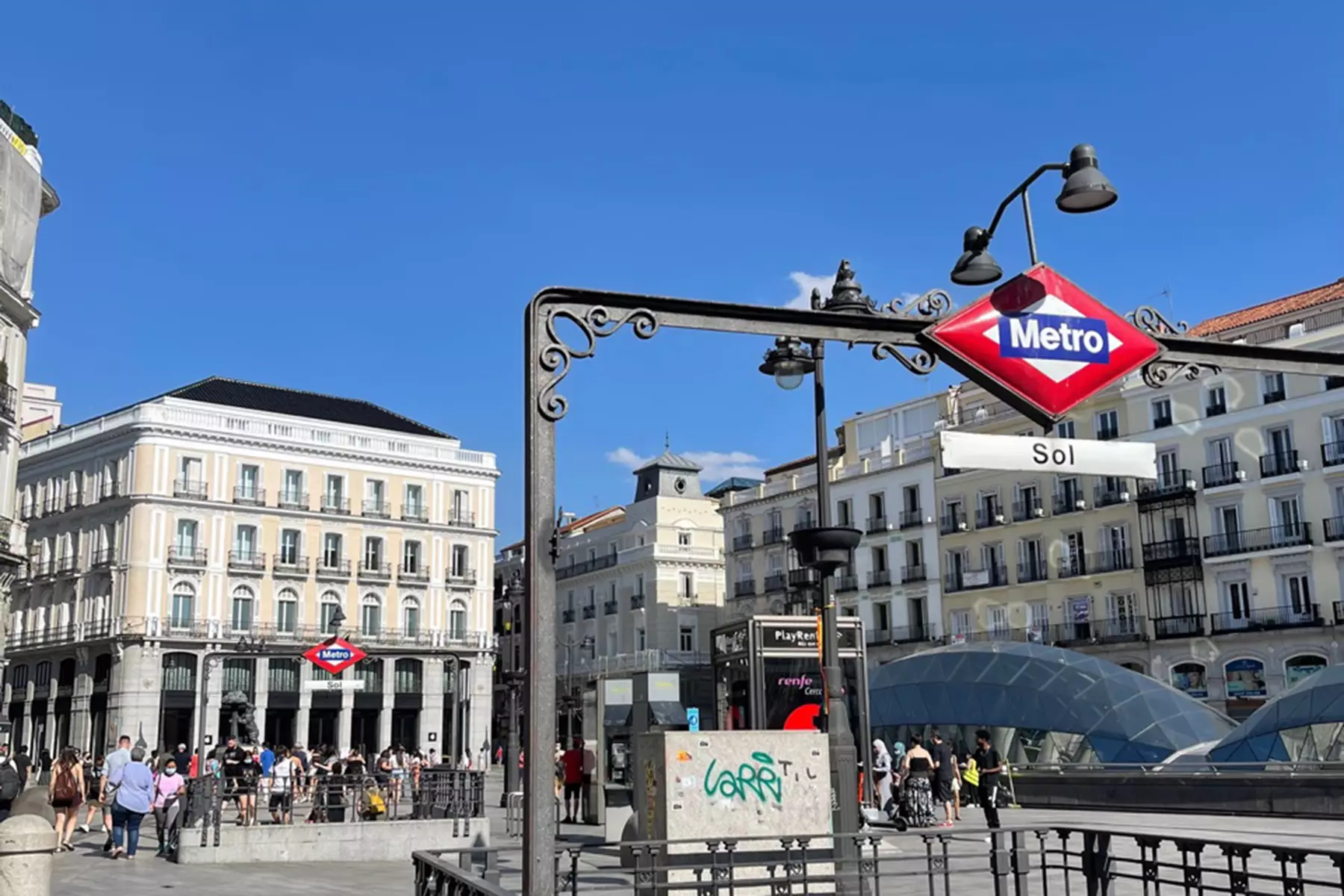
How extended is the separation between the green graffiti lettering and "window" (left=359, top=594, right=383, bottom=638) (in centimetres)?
6019

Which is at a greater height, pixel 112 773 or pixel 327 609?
pixel 327 609

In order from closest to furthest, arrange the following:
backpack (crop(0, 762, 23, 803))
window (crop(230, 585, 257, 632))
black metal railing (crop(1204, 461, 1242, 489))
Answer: backpack (crop(0, 762, 23, 803)) → black metal railing (crop(1204, 461, 1242, 489)) → window (crop(230, 585, 257, 632))

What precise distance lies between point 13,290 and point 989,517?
38.4 metres

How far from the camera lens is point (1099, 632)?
53.3 metres

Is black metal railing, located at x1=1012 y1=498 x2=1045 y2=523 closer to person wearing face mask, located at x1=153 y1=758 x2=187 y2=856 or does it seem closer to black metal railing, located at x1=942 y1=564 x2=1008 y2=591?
black metal railing, located at x1=942 y1=564 x2=1008 y2=591

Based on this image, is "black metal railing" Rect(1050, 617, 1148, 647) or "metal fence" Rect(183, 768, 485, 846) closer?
"metal fence" Rect(183, 768, 485, 846)

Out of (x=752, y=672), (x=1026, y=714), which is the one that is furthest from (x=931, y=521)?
(x=752, y=672)

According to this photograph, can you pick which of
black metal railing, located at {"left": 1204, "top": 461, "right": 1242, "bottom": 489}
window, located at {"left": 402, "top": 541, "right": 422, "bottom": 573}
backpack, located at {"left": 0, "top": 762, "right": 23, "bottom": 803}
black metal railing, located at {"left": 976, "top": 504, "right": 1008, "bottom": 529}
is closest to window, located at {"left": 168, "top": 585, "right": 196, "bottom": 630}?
window, located at {"left": 402, "top": 541, "right": 422, "bottom": 573}

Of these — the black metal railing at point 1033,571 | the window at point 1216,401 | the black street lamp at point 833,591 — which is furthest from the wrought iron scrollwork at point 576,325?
the black metal railing at point 1033,571

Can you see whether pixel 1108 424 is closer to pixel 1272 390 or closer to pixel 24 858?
pixel 1272 390

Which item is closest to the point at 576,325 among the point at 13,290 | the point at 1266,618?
the point at 13,290

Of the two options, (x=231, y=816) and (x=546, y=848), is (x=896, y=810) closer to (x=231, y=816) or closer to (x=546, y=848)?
(x=231, y=816)

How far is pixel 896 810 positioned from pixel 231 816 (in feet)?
46.2

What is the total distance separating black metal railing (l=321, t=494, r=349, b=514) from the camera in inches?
2697
